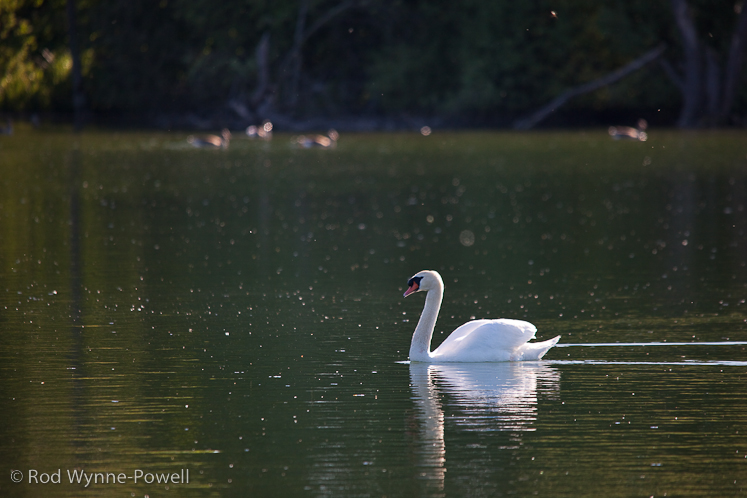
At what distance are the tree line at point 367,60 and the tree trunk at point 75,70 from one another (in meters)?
0.06

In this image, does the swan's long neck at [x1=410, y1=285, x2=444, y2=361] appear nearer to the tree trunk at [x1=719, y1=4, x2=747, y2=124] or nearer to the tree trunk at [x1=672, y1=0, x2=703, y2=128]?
the tree trunk at [x1=672, y1=0, x2=703, y2=128]

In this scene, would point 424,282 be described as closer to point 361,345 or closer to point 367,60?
point 361,345

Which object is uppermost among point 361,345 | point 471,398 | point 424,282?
point 424,282

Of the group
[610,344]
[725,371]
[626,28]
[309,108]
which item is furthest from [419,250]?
[309,108]

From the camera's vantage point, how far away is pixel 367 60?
168 ft

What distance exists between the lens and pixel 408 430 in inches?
251

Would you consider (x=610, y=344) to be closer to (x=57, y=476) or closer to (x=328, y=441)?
(x=328, y=441)

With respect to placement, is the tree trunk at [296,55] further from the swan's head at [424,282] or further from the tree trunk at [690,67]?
the swan's head at [424,282]

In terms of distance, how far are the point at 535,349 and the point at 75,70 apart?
151 ft

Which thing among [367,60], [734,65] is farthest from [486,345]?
[367,60]

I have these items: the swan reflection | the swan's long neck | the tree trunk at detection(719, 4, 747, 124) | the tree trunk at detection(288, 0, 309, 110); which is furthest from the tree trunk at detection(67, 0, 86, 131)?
the swan reflection

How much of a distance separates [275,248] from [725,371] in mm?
7589

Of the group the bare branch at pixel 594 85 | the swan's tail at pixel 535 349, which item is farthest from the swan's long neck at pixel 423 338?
the bare branch at pixel 594 85

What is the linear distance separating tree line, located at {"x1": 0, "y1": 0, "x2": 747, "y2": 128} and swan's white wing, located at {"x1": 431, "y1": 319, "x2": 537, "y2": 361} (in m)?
37.3
